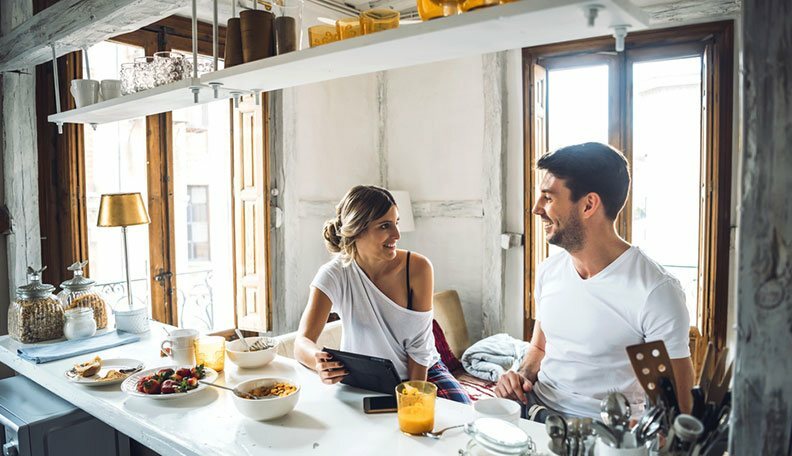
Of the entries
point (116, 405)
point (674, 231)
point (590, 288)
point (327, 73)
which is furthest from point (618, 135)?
point (116, 405)

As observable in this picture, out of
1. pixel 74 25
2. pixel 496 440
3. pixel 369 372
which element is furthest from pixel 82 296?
pixel 496 440

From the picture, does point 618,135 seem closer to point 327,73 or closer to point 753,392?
point 327,73

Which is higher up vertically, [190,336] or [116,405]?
[190,336]

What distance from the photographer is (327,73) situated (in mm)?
1491

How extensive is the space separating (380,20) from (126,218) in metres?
1.76

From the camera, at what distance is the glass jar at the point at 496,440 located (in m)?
1.13

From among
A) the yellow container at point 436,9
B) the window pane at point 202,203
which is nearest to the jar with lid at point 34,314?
the yellow container at point 436,9

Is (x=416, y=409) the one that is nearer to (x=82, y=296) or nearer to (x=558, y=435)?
(x=558, y=435)

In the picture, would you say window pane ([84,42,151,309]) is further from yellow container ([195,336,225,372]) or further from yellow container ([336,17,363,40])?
yellow container ([336,17,363,40])

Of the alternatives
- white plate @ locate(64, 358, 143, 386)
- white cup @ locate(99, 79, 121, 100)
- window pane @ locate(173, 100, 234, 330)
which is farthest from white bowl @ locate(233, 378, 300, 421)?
window pane @ locate(173, 100, 234, 330)

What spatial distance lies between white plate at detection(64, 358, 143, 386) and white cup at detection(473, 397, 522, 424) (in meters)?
1.20

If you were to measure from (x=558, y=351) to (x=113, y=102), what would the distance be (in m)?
1.86

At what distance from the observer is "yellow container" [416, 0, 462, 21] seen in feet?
3.69

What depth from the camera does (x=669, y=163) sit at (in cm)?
348
